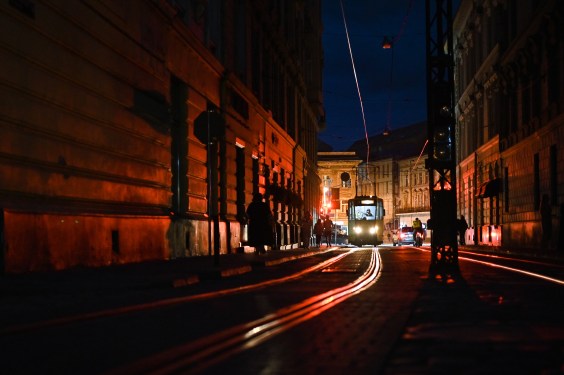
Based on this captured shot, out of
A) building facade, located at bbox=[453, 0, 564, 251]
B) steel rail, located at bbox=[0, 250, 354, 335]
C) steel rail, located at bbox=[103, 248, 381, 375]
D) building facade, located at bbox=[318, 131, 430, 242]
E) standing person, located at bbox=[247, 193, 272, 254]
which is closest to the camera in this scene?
steel rail, located at bbox=[103, 248, 381, 375]

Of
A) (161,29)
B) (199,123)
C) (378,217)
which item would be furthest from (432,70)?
(378,217)

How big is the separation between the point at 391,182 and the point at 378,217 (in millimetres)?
56726

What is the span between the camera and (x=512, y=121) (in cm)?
4531

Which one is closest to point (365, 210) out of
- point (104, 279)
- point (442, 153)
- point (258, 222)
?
point (258, 222)

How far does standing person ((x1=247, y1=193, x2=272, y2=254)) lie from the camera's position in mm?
23391

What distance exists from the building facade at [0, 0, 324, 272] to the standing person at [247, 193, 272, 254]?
140 cm

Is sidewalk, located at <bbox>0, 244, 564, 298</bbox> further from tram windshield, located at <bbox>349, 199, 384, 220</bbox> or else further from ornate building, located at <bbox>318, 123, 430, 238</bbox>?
ornate building, located at <bbox>318, 123, 430, 238</bbox>

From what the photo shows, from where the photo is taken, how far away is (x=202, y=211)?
2419cm

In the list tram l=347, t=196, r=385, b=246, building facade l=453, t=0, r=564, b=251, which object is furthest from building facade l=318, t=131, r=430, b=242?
tram l=347, t=196, r=385, b=246

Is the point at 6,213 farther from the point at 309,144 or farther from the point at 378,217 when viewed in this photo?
the point at 309,144

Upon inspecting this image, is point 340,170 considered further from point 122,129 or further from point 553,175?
point 122,129

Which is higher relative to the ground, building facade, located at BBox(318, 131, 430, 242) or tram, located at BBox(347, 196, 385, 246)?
building facade, located at BBox(318, 131, 430, 242)

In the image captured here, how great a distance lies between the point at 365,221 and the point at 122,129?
4022 centimetres

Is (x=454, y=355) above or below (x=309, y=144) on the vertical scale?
below
